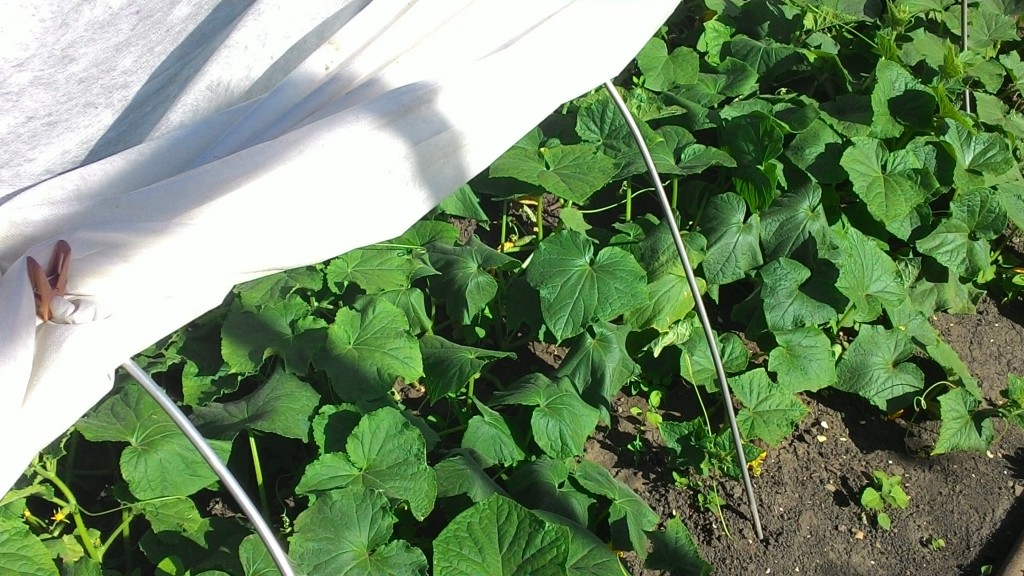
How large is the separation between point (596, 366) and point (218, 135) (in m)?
1.39

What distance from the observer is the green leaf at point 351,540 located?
184cm

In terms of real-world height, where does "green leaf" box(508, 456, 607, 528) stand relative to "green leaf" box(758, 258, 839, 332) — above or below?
above

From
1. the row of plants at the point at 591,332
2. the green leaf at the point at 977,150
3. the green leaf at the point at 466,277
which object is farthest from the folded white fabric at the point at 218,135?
the green leaf at the point at 977,150

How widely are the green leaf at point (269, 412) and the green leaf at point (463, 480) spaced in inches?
12.3

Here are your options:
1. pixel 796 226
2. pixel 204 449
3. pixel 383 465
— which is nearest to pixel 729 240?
pixel 796 226

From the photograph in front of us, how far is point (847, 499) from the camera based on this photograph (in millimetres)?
2641

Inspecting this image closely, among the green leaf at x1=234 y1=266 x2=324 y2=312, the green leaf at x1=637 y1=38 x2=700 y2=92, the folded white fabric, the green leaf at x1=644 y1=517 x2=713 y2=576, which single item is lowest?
the green leaf at x1=644 y1=517 x2=713 y2=576

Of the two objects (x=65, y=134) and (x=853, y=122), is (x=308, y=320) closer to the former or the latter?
(x=65, y=134)

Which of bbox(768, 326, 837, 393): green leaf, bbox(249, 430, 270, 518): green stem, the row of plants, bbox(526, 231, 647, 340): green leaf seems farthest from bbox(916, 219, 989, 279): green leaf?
bbox(249, 430, 270, 518): green stem

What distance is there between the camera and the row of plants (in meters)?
1.96

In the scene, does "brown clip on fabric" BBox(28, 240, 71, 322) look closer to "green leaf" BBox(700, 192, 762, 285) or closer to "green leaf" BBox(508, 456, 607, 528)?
"green leaf" BBox(508, 456, 607, 528)

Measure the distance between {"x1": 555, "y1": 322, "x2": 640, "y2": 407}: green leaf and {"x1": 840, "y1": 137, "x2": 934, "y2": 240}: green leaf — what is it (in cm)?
99

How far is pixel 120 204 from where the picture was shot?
1123 millimetres

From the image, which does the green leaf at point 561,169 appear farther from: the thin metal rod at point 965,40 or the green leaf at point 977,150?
the thin metal rod at point 965,40
